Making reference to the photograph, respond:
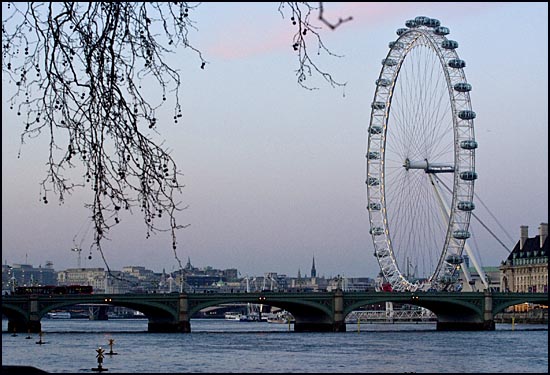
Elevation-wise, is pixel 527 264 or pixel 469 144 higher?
pixel 469 144

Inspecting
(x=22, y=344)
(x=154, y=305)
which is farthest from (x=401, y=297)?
(x=22, y=344)

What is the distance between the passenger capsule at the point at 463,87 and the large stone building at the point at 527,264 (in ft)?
192

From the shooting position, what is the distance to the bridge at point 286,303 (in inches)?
3130

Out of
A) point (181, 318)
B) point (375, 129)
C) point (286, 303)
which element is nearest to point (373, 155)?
point (375, 129)

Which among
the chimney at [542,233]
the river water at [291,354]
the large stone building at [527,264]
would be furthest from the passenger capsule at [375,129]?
the chimney at [542,233]

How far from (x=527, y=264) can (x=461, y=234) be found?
63035mm

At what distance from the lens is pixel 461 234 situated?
283 feet

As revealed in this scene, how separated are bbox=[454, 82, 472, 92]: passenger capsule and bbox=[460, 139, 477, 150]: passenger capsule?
3.70m

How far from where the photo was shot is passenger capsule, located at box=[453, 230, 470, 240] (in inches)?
A: 3386

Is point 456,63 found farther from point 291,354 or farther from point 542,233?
point 542,233

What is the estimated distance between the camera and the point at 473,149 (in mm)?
83812

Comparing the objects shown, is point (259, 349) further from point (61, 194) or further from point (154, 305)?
point (61, 194)

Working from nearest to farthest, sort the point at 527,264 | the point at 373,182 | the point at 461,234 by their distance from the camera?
1. the point at 461,234
2. the point at 373,182
3. the point at 527,264

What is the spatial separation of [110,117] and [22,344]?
205ft
